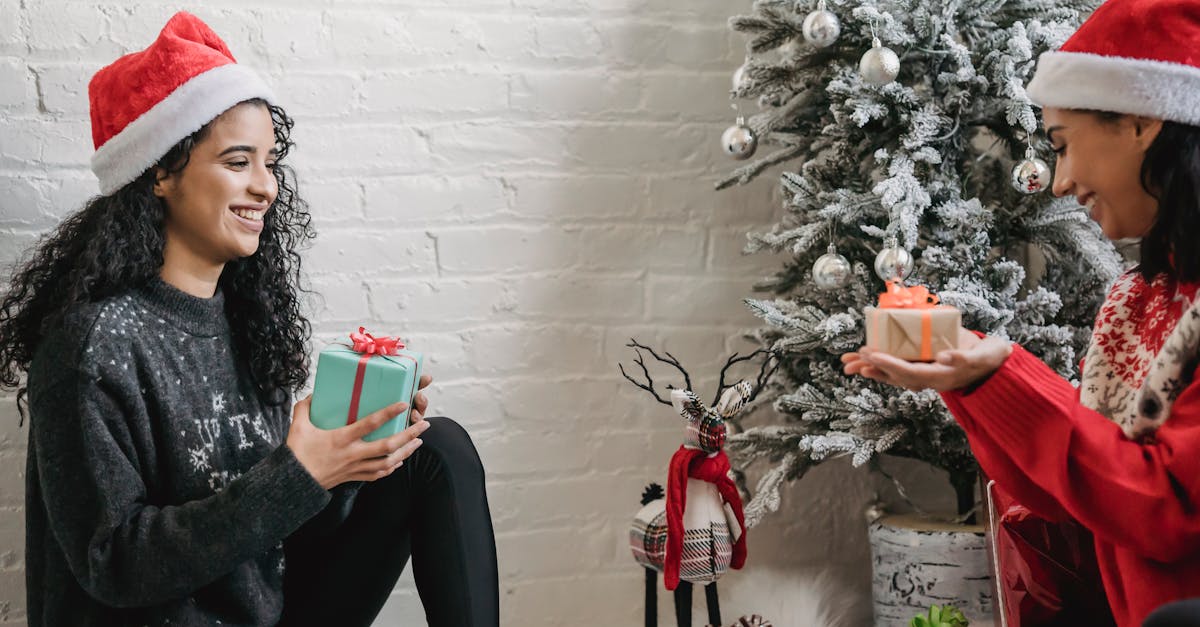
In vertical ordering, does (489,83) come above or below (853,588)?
above

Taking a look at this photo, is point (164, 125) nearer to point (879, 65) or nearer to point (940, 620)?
point (879, 65)

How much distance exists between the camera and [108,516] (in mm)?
1235

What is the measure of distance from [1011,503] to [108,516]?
106 cm

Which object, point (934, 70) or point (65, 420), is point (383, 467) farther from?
point (934, 70)

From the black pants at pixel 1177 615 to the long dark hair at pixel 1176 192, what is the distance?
0.36m

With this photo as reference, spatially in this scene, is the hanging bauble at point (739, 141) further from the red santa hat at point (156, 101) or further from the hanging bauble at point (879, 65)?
the red santa hat at point (156, 101)

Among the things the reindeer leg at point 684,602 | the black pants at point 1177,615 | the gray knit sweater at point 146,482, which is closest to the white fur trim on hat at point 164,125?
the gray knit sweater at point 146,482

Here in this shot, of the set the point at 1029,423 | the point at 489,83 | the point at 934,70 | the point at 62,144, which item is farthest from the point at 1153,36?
the point at 62,144

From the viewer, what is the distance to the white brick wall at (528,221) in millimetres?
1837

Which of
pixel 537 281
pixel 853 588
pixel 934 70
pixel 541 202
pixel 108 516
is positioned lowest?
pixel 853 588

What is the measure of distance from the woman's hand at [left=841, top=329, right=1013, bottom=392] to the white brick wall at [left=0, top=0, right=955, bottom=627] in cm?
97

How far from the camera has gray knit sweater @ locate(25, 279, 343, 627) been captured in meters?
1.24

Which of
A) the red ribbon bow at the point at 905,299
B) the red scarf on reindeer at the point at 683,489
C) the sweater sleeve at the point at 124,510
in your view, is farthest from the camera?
the red scarf on reindeer at the point at 683,489

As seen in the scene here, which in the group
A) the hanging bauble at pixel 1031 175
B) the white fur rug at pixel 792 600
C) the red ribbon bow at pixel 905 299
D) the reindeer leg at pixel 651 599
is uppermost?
the hanging bauble at pixel 1031 175
